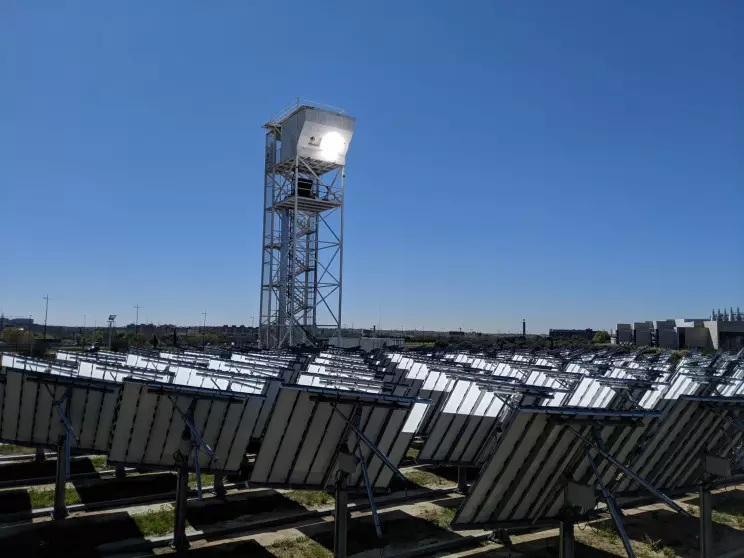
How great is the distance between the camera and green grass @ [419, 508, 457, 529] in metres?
14.8

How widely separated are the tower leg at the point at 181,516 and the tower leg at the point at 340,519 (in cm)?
397

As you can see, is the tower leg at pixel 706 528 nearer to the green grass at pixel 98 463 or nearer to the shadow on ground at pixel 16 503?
the shadow on ground at pixel 16 503

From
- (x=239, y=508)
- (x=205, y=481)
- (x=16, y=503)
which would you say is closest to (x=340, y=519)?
(x=239, y=508)

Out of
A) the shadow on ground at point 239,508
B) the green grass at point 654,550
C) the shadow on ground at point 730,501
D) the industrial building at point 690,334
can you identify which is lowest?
the shadow on ground at point 239,508

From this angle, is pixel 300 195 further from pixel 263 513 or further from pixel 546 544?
pixel 546 544

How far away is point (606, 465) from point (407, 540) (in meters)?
6.16

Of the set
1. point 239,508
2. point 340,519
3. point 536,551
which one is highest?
point 340,519

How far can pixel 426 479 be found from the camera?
746 inches

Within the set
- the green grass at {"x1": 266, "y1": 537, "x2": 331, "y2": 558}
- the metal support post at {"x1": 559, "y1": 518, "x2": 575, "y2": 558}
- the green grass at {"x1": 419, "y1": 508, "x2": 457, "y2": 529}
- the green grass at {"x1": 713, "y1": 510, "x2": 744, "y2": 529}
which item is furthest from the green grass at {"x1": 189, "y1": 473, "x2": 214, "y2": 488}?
the green grass at {"x1": 713, "y1": 510, "x2": 744, "y2": 529}

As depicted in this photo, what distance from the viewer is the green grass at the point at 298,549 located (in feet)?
41.4

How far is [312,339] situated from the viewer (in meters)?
45.8

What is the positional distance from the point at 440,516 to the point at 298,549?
433cm

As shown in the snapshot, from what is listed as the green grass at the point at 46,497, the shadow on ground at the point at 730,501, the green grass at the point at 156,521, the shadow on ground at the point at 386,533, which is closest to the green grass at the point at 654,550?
the shadow on ground at the point at 730,501

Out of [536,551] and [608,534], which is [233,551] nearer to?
[536,551]
